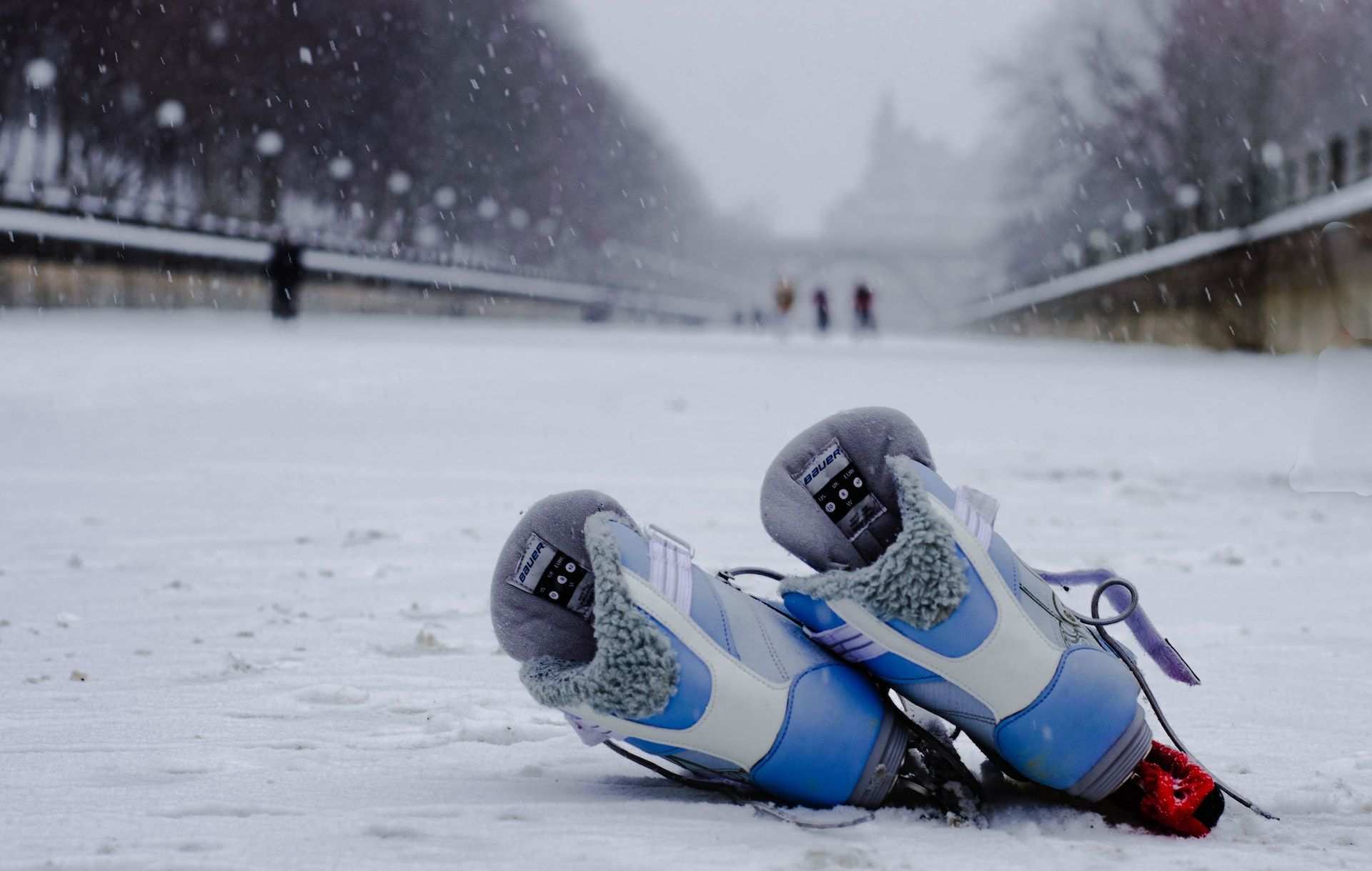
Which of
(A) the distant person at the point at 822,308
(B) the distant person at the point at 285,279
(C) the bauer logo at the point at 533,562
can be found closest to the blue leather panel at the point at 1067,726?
(C) the bauer logo at the point at 533,562

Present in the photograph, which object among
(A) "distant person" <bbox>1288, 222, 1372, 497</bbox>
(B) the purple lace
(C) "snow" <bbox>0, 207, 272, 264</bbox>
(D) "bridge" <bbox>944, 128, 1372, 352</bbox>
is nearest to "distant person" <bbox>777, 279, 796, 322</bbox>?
(D) "bridge" <bbox>944, 128, 1372, 352</bbox>

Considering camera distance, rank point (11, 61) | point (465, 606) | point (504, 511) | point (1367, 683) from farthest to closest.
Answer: point (11, 61), point (504, 511), point (465, 606), point (1367, 683)

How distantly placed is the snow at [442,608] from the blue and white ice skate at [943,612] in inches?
5.5

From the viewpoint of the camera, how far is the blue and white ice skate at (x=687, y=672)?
2326mm

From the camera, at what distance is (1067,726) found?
2396mm

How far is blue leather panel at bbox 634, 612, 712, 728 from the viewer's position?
91.9 inches

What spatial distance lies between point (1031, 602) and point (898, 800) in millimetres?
375

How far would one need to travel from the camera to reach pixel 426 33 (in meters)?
49.8

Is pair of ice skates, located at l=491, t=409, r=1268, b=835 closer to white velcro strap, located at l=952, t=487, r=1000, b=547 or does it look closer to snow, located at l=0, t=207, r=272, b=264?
white velcro strap, located at l=952, t=487, r=1000, b=547

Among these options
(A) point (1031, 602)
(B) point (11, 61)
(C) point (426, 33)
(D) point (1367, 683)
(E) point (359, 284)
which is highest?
(C) point (426, 33)

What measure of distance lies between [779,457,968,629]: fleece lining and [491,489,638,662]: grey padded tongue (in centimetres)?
38

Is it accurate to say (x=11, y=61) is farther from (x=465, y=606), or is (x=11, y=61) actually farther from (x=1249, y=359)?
(x=465, y=606)

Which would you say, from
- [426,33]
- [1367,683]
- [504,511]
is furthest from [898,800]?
[426,33]

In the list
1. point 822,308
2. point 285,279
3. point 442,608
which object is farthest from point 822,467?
point 822,308
